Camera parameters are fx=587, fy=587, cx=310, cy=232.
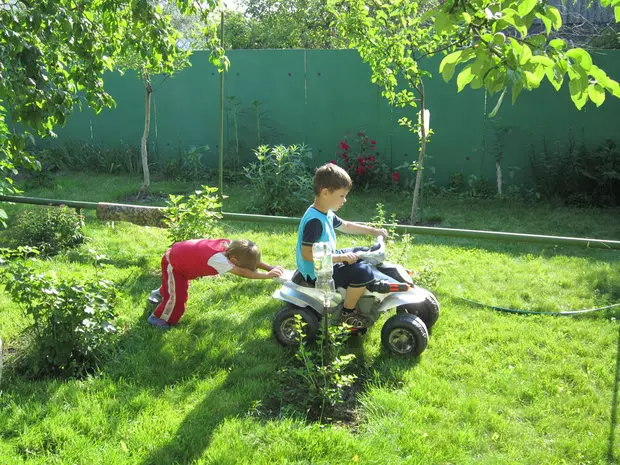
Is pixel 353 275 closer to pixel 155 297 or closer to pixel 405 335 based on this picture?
pixel 405 335

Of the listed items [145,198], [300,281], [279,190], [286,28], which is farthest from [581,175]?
[286,28]

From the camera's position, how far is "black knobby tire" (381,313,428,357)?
3.73 meters

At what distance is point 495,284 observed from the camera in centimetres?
521

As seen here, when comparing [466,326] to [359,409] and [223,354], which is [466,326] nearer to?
[359,409]

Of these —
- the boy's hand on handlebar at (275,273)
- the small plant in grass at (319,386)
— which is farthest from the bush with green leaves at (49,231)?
the small plant in grass at (319,386)

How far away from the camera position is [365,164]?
9344 millimetres

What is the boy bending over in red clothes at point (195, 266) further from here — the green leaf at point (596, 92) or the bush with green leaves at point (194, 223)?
the green leaf at point (596, 92)

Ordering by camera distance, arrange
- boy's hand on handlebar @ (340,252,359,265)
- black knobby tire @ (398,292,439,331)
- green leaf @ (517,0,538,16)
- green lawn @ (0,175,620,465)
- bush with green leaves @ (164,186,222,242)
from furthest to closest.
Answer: bush with green leaves @ (164,186,222,242)
black knobby tire @ (398,292,439,331)
boy's hand on handlebar @ (340,252,359,265)
green lawn @ (0,175,620,465)
green leaf @ (517,0,538,16)

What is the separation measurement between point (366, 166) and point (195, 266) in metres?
5.63

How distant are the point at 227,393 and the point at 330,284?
2.88 feet

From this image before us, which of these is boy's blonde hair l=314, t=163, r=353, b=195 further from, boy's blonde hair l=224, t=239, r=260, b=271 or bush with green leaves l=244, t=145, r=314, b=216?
bush with green leaves l=244, t=145, r=314, b=216

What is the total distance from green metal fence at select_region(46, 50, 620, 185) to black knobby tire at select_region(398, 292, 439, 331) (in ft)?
18.2

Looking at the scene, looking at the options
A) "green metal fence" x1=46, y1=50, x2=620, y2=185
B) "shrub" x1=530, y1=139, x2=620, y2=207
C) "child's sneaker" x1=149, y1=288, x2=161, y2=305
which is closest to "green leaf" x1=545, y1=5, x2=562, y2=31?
"child's sneaker" x1=149, y1=288, x2=161, y2=305

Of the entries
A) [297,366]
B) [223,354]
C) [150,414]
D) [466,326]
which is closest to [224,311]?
[223,354]
